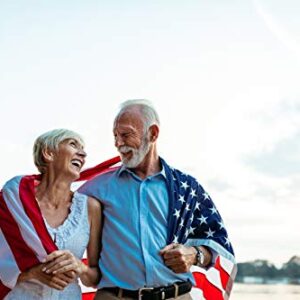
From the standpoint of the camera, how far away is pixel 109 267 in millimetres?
4617

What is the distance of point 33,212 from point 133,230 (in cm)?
61

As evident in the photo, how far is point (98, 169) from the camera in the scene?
5.51m

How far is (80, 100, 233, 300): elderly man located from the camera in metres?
4.58

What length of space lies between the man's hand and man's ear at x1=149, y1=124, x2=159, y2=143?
71 cm

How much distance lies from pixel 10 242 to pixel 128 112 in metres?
1.11

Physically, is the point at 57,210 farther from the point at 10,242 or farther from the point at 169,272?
the point at 169,272

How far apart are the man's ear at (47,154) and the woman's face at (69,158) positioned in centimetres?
2

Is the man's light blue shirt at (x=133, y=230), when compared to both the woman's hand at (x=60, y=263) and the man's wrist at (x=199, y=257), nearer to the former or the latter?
the man's wrist at (x=199, y=257)

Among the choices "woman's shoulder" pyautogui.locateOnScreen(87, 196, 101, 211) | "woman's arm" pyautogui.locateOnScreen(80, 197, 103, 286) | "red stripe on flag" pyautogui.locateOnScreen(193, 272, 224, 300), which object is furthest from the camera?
"red stripe on flag" pyautogui.locateOnScreen(193, 272, 224, 300)

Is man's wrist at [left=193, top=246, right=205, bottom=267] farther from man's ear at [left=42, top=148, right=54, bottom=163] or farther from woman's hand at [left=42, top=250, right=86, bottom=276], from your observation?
man's ear at [left=42, top=148, right=54, bottom=163]

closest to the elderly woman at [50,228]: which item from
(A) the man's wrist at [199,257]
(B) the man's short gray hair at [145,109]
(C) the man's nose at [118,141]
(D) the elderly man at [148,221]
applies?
(D) the elderly man at [148,221]

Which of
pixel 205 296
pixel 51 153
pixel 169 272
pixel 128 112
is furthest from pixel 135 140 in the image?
pixel 205 296

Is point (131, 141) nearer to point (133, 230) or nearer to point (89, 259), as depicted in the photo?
point (133, 230)

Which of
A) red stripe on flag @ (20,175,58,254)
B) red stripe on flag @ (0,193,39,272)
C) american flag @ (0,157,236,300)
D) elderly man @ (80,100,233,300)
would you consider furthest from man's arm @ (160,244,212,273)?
red stripe on flag @ (0,193,39,272)
